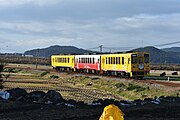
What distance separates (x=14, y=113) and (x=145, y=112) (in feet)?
16.2

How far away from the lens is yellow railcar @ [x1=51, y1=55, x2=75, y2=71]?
5850cm

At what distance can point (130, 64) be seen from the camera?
36531 mm

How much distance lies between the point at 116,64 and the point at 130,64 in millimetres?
3443

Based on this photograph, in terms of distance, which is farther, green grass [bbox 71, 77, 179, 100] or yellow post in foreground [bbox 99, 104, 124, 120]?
green grass [bbox 71, 77, 179, 100]

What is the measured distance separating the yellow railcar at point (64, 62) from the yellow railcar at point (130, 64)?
1701 cm

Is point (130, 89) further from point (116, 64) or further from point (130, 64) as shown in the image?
point (116, 64)

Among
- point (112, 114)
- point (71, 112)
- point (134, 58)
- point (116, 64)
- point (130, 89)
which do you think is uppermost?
point (134, 58)

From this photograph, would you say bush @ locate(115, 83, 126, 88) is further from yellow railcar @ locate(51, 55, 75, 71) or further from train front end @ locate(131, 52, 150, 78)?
yellow railcar @ locate(51, 55, 75, 71)

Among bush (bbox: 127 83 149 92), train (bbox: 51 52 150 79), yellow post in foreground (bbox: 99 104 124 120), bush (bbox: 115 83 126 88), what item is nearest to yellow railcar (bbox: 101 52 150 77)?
train (bbox: 51 52 150 79)

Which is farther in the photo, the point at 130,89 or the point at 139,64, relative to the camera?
the point at 139,64

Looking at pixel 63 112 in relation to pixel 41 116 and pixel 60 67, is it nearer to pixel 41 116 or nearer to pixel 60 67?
pixel 41 116

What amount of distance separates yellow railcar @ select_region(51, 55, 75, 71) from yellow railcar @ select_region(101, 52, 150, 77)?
1701 centimetres

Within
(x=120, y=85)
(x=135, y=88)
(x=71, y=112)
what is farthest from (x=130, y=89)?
(x=71, y=112)

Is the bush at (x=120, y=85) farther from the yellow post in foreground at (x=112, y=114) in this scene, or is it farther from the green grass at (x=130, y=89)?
the yellow post in foreground at (x=112, y=114)
